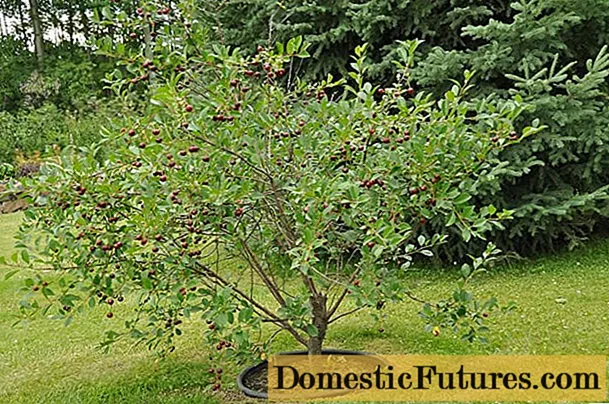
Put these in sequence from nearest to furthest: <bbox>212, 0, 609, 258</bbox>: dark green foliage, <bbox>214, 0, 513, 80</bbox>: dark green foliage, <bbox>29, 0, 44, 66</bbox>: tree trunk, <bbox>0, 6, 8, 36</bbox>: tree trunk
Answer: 1. <bbox>212, 0, 609, 258</bbox>: dark green foliage
2. <bbox>214, 0, 513, 80</bbox>: dark green foliage
3. <bbox>29, 0, 44, 66</bbox>: tree trunk
4. <bbox>0, 6, 8, 36</bbox>: tree trunk

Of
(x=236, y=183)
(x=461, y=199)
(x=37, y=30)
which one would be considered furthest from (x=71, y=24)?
(x=461, y=199)

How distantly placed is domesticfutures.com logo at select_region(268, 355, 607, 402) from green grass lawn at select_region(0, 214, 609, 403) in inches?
6.2

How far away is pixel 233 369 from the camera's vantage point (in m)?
3.07

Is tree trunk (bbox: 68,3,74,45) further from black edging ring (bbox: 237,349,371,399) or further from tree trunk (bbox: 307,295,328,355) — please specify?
tree trunk (bbox: 307,295,328,355)

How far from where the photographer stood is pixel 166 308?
2828mm

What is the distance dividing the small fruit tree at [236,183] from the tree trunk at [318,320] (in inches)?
8.0

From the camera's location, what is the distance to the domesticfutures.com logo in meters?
2.63

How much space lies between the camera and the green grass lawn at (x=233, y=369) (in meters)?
2.94

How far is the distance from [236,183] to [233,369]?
1193mm

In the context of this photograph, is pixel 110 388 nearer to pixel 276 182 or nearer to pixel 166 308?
pixel 166 308

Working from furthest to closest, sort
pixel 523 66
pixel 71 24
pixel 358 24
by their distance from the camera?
1. pixel 71 24
2. pixel 358 24
3. pixel 523 66

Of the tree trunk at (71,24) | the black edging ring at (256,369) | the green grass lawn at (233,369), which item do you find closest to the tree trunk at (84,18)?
the tree trunk at (71,24)

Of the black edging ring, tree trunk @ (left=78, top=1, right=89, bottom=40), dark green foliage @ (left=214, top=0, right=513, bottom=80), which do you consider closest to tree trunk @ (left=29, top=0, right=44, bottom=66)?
tree trunk @ (left=78, top=1, right=89, bottom=40)

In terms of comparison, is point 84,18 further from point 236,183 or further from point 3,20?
point 236,183
